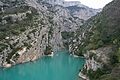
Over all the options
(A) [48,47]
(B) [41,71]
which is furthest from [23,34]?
(B) [41,71]

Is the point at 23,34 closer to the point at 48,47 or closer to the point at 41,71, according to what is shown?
the point at 48,47

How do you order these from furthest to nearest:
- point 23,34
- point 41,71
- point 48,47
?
point 48,47
point 23,34
point 41,71

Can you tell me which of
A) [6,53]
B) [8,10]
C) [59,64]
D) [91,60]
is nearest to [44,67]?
[59,64]

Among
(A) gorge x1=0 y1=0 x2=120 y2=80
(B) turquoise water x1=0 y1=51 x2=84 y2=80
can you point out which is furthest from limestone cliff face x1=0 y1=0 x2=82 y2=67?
(B) turquoise water x1=0 y1=51 x2=84 y2=80

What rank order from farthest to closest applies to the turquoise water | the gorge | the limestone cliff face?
the limestone cliff face < the turquoise water < the gorge

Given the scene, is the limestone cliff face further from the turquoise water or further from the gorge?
the turquoise water

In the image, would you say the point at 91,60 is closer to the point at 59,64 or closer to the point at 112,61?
the point at 112,61

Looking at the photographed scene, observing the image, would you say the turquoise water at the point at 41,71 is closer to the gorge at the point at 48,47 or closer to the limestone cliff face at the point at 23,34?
the gorge at the point at 48,47

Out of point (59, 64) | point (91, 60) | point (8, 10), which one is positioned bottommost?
point (59, 64)

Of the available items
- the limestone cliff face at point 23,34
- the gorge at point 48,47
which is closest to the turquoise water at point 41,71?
the gorge at point 48,47
